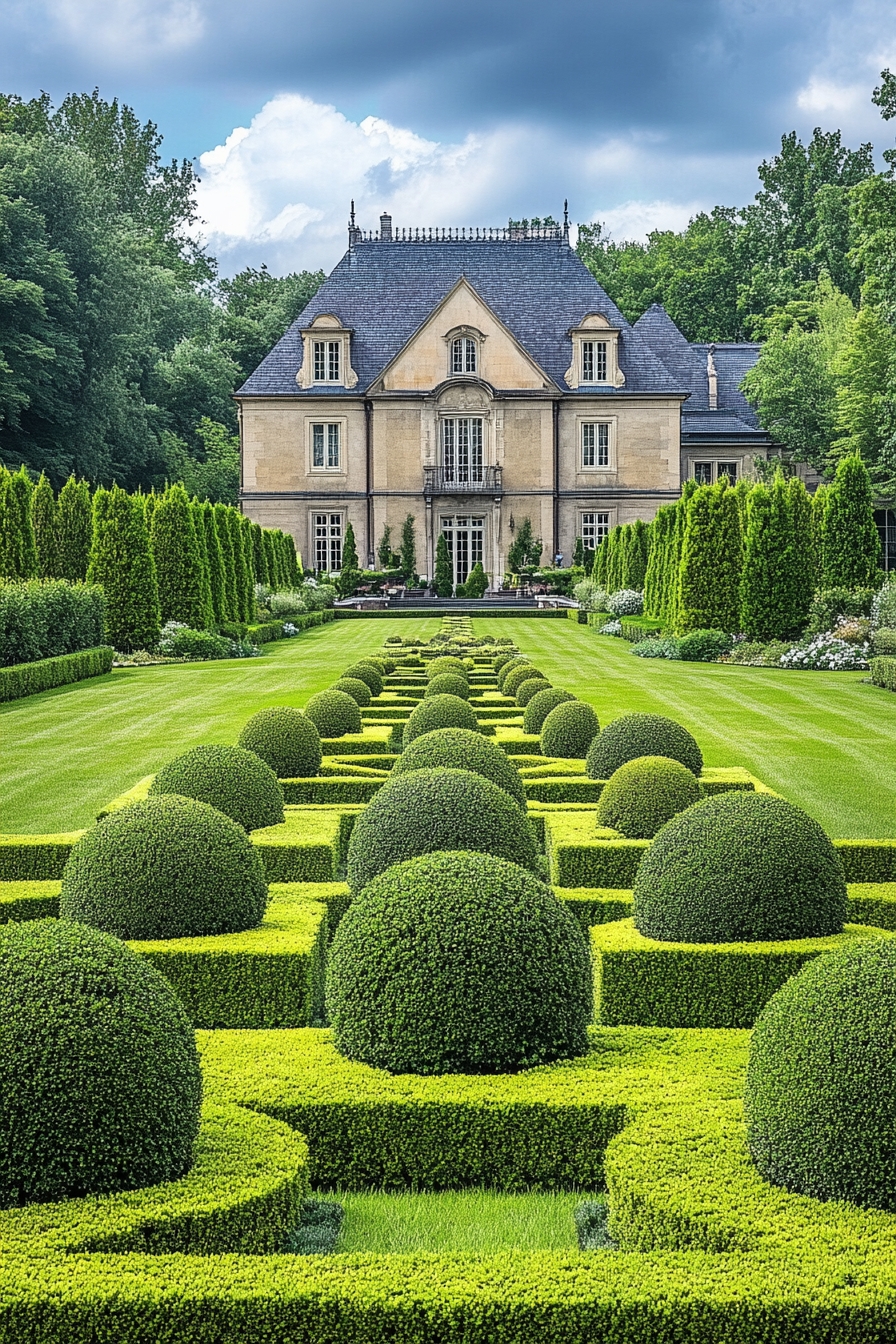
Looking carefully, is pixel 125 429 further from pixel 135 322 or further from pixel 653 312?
pixel 653 312

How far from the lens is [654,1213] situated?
3824 mm

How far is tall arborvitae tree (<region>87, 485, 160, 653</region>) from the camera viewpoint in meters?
26.6

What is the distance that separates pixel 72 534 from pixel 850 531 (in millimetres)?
15792

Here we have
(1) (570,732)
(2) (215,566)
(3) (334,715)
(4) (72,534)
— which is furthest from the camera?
(2) (215,566)

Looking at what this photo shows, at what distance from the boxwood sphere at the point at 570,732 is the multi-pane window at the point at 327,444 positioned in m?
43.5

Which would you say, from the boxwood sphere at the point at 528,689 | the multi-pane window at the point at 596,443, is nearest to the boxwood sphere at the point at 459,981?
the boxwood sphere at the point at 528,689

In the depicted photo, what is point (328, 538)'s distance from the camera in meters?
54.1

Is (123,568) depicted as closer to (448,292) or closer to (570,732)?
(570,732)

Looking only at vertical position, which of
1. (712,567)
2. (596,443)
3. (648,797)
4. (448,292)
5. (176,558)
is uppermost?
(448,292)

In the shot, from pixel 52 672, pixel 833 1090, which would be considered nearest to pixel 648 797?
pixel 833 1090

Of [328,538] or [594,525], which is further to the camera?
[328,538]

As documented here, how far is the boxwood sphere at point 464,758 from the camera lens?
8352 mm

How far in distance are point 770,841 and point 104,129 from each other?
82.9 meters

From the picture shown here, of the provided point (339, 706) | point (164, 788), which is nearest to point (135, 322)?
point (339, 706)
